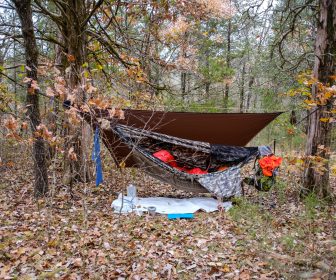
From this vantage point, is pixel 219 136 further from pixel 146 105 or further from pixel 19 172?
pixel 19 172

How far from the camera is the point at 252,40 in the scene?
28.9 ft

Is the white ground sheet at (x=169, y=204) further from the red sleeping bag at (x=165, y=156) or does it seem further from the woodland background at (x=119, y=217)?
the red sleeping bag at (x=165, y=156)

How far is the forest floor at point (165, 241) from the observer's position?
1.91 meters

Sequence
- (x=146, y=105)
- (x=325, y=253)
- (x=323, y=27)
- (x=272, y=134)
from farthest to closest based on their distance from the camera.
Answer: (x=272, y=134) < (x=146, y=105) < (x=323, y=27) < (x=325, y=253)

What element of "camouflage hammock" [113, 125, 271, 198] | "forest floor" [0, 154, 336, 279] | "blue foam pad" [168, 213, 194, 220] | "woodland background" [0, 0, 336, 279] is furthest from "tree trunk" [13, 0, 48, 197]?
"blue foam pad" [168, 213, 194, 220]

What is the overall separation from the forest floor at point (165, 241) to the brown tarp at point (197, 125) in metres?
0.67

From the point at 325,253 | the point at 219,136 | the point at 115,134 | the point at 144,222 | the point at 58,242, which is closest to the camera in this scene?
the point at 325,253

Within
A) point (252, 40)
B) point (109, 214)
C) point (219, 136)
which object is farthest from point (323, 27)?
point (252, 40)

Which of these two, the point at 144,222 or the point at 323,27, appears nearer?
the point at 144,222

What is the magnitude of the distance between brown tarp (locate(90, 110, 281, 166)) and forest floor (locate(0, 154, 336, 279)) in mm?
670

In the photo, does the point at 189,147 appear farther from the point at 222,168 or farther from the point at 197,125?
the point at 222,168

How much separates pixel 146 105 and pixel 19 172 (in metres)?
2.28

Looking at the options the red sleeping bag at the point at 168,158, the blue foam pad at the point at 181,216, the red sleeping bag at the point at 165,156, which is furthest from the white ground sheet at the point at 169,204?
the red sleeping bag at the point at 165,156

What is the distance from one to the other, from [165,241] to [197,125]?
1664 millimetres
